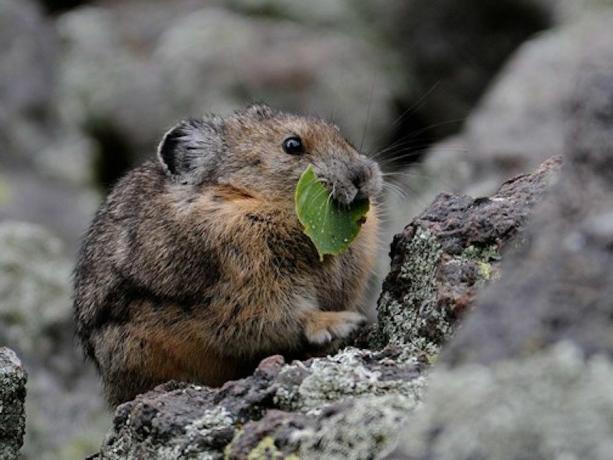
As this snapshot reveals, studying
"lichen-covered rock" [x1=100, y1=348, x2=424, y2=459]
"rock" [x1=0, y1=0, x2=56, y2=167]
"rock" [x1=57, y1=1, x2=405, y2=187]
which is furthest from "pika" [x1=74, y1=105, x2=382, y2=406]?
"rock" [x1=0, y1=0, x2=56, y2=167]

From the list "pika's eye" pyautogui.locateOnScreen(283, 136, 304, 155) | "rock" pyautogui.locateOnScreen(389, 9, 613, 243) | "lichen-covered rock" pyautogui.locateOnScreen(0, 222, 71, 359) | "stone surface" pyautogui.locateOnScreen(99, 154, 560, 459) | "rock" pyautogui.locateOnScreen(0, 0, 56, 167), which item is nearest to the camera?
"stone surface" pyautogui.locateOnScreen(99, 154, 560, 459)

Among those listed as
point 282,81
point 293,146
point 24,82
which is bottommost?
point 24,82

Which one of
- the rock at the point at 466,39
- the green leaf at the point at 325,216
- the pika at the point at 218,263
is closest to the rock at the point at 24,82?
the rock at the point at 466,39

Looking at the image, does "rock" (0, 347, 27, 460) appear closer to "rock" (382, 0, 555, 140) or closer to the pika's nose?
the pika's nose

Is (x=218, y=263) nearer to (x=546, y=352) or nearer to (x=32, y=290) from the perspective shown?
(x=546, y=352)

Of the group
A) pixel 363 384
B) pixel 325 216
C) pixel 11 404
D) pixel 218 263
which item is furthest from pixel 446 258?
pixel 11 404

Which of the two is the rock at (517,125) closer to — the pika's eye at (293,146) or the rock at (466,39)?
the rock at (466,39)

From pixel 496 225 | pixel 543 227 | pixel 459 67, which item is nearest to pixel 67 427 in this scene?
pixel 496 225
